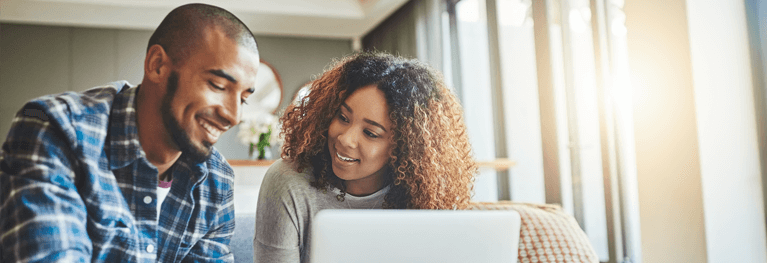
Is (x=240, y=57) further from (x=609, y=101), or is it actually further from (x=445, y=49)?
(x=445, y=49)

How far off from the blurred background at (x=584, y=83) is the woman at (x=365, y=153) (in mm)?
857

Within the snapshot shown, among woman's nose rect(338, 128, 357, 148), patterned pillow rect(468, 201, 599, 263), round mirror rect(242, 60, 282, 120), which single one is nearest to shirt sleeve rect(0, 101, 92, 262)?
woman's nose rect(338, 128, 357, 148)

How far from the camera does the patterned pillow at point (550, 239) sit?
1.37m

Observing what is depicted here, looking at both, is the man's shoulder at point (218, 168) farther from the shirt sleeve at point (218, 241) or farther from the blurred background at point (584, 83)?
the blurred background at point (584, 83)

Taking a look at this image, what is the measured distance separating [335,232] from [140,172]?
421 mm

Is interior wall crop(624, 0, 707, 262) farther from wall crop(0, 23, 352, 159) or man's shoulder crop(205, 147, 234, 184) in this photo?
wall crop(0, 23, 352, 159)

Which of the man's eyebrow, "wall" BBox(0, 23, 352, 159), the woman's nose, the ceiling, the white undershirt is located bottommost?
the white undershirt

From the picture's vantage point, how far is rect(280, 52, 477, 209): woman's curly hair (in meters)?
1.24

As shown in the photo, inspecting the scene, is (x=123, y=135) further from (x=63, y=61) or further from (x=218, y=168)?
(x=63, y=61)

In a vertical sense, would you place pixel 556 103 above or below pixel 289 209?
above

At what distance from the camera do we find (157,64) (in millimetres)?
863

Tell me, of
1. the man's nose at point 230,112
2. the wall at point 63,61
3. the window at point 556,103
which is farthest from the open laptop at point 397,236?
the wall at point 63,61

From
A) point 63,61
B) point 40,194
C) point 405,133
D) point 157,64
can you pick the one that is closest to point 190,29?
point 157,64

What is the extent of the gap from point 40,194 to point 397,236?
51 centimetres
